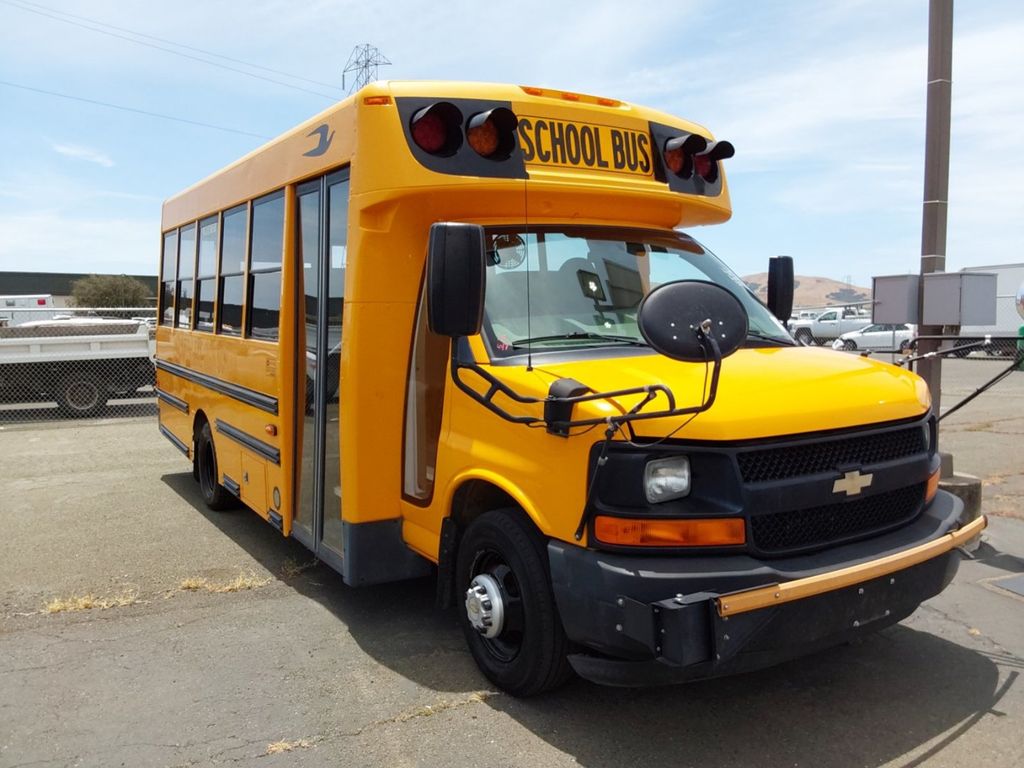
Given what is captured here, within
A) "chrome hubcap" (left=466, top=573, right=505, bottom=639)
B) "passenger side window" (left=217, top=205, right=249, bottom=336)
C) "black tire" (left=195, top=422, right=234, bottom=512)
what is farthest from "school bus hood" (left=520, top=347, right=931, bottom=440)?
"black tire" (left=195, top=422, right=234, bottom=512)

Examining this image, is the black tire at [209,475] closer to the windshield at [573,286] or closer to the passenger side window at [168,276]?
the passenger side window at [168,276]

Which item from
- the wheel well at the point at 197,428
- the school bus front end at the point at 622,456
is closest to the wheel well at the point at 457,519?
the school bus front end at the point at 622,456

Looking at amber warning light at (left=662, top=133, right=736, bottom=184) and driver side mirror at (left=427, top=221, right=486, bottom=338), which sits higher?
amber warning light at (left=662, top=133, right=736, bottom=184)

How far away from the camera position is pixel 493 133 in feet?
12.9

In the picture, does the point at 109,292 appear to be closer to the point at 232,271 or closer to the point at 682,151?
the point at 232,271

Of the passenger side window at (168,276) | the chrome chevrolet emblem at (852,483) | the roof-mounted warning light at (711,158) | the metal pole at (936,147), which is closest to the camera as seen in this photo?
the chrome chevrolet emblem at (852,483)

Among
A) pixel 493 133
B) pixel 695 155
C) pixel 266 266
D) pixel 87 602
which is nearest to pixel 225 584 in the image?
pixel 87 602

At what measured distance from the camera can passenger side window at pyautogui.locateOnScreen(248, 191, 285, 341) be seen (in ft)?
17.0

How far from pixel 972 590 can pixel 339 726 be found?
12.4 ft

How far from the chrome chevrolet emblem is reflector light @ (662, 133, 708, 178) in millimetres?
2036

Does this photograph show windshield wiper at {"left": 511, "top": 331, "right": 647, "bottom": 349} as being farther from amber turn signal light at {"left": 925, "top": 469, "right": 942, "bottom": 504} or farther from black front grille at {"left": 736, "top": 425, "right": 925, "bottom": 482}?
amber turn signal light at {"left": 925, "top": 469, "right": 942, "bottom": 504}

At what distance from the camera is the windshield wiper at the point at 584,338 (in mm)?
3711

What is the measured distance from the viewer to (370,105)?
3969mm

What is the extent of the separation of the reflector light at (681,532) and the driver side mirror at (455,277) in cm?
96
